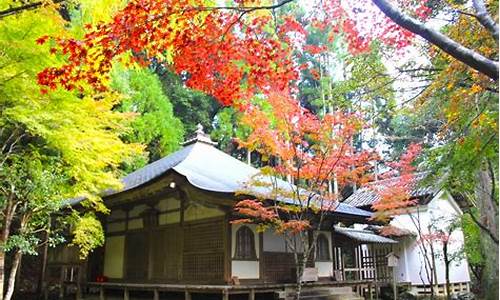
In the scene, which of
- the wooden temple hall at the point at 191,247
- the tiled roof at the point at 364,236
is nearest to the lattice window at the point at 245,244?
the wooden temple hall at the point at 191,247

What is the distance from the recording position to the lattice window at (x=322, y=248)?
1422cm

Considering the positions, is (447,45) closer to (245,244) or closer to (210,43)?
(210,43)

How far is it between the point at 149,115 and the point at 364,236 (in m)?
10.5

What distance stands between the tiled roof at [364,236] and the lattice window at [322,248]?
4.12 feet

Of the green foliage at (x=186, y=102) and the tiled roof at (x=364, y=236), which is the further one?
the green foliage at (x=186, y=102)

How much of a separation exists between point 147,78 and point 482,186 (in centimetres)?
1519

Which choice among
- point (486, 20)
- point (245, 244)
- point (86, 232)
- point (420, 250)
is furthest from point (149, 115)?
point (486, 20)

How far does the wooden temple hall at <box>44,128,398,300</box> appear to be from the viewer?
11.3m

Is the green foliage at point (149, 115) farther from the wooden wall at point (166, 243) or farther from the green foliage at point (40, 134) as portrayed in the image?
the green foliage at point (40, 134)

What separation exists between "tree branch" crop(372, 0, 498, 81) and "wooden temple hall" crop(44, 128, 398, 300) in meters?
7.05

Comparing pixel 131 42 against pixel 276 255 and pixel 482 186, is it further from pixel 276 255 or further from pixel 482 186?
pixel 276 255

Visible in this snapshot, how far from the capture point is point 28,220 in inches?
393

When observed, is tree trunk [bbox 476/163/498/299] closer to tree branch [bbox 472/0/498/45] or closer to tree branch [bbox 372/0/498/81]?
tree branch [bbox 472/0/498/45]

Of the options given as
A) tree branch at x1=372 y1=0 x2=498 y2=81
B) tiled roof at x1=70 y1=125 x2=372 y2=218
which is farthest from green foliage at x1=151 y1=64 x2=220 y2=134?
tree branch at x1=372 y1=0 x2=498 y2=81
